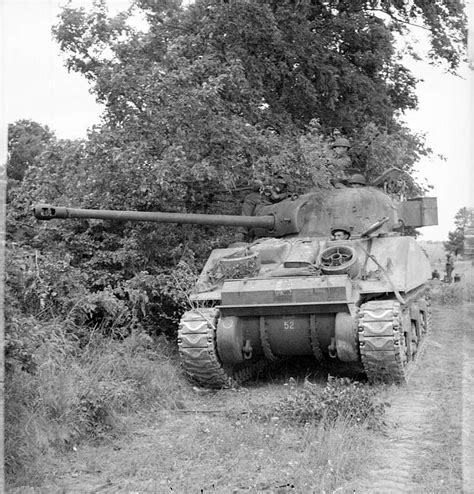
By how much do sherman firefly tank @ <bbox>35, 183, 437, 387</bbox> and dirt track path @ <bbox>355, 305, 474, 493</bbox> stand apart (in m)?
0.37

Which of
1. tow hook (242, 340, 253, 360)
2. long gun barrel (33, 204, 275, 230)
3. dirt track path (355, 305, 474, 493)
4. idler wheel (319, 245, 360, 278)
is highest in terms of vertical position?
long gun barrel (33, 204, 275, 230)

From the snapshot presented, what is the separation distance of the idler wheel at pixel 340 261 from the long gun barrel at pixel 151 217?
4.48 ft

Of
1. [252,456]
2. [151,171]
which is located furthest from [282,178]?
[252,456]

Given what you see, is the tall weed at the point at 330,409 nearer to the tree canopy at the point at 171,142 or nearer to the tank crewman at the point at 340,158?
the tree canopy at the point at 171,142

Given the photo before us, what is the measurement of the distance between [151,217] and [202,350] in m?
1.91

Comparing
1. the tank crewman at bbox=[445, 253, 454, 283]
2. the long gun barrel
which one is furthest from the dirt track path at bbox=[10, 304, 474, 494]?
the tank crewman at bbox=[445, 253, 454, 283]

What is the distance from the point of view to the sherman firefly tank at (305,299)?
862 cm

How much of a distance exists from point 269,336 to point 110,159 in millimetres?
3614

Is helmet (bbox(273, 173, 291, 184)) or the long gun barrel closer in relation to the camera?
the long gun barrel

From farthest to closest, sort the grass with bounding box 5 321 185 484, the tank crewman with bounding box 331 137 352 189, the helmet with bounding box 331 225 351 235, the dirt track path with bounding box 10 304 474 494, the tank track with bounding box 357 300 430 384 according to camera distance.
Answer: the tank crewman with bounding box 331 137 352 189
the helmet with bounding box 331 225 351 235
the tank track with bounding box 357 300 430 384
the grass with bounding box 5 321 185 484
the dirt track path with bounding box 10 304 474 494

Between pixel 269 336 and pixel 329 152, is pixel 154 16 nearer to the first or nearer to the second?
pixel 329 152

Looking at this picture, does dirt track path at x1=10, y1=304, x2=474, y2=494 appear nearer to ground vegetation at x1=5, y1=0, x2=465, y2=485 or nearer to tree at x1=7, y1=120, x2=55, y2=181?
ground vegetation at x1=5, y1=0, x2=465, y2=485

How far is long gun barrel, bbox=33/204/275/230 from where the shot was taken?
28.1ft

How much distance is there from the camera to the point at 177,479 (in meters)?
5.56
